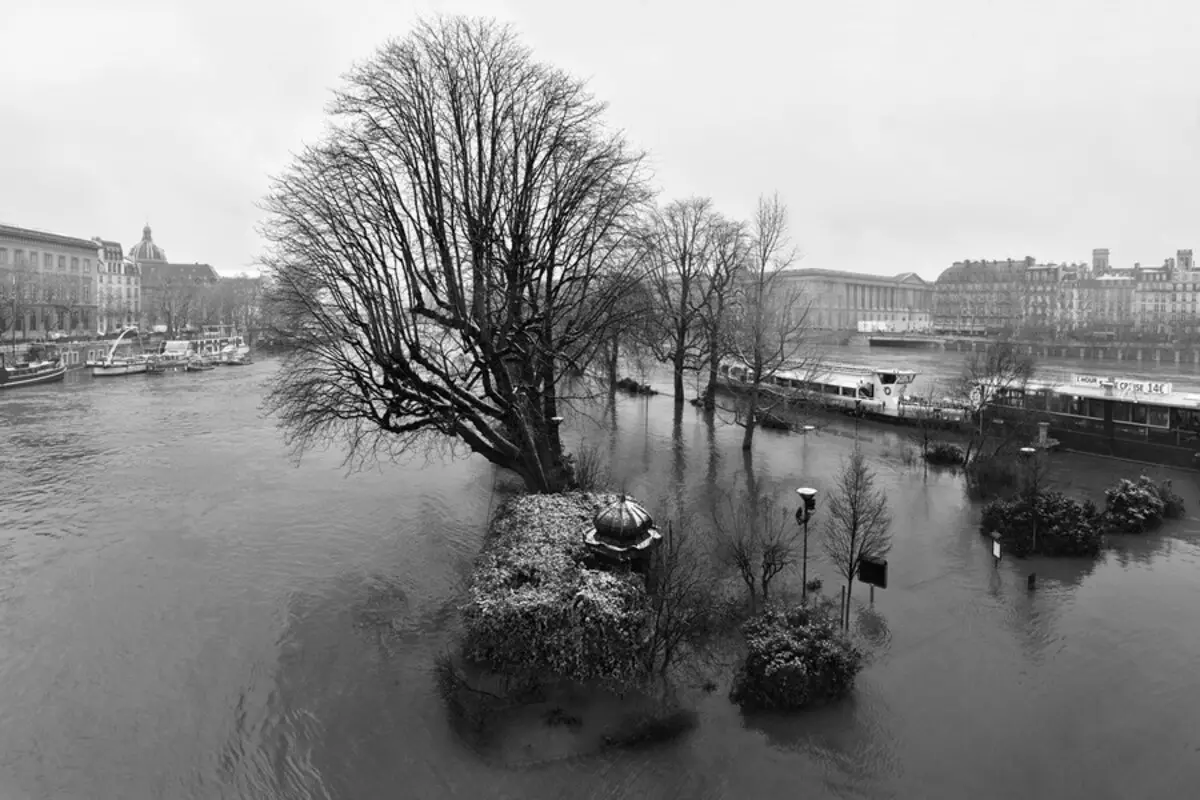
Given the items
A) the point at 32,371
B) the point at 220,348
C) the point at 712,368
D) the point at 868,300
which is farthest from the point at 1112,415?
the point at 868,300

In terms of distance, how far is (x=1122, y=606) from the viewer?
14.1 metres

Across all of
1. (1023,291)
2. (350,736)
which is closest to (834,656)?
(350,736)

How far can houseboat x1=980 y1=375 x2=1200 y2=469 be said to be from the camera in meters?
26.1

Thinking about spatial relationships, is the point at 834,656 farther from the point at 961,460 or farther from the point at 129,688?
the point at 961,460

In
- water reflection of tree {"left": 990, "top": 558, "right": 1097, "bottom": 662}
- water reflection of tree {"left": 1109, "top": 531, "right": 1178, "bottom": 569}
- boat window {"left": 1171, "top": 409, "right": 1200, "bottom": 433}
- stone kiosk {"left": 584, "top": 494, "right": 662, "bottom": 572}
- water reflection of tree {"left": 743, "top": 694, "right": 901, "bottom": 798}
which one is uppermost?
boat window {"left": 1171, "top": 409, "right": 1200, "bottom": 433}

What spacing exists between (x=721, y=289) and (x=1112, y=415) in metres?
17.6

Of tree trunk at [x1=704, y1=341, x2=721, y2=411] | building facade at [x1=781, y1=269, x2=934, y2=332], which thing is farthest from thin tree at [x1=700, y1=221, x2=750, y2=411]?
building facade at [x1=781, y1=269, x2=934, y2=332]

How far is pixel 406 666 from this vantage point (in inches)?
460

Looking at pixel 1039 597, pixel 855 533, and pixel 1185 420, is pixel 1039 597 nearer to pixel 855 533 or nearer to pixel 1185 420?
pixel 855 533

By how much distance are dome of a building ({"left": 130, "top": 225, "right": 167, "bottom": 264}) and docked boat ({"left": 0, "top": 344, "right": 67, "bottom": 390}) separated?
10288cm

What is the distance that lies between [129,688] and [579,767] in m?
7.12

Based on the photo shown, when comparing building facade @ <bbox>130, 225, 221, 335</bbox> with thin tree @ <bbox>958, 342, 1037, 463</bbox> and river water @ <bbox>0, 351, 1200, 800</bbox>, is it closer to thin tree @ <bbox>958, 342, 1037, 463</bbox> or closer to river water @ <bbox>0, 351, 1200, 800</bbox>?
river water @ <bbox>0, 351, 1200, 800</bbox>

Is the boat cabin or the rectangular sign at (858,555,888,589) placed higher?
the boat cabin

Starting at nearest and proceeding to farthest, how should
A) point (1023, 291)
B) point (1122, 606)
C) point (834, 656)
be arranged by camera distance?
1. point (834, 656)
2. point (1122, 606)
3. point (1023, 291)
